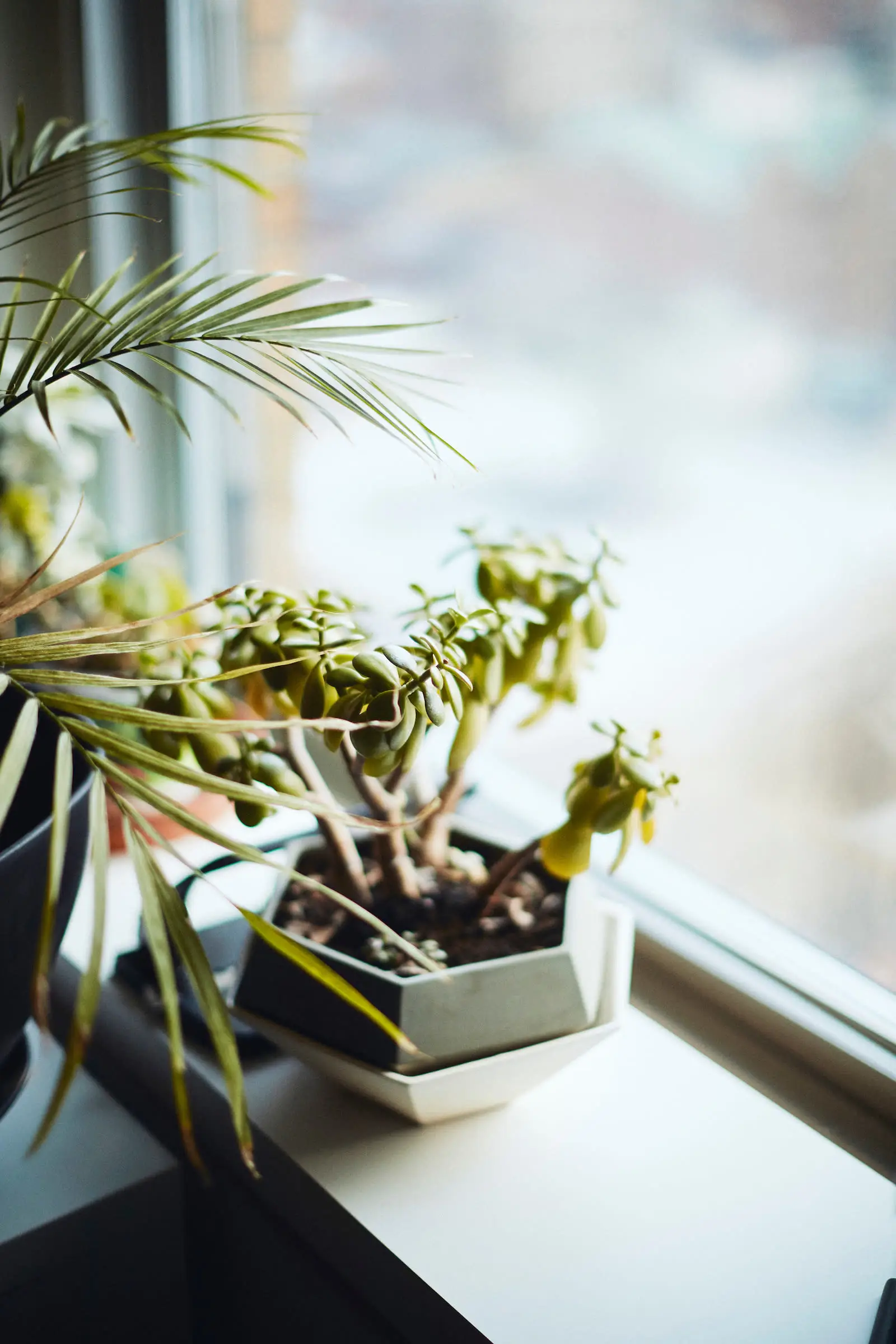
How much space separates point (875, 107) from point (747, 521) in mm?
345

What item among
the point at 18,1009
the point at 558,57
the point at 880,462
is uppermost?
the point at 558,57

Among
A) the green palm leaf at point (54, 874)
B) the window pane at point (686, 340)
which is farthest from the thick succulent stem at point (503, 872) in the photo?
the green palm leaf at point (54, 874)

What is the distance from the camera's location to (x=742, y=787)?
1006 millimetres

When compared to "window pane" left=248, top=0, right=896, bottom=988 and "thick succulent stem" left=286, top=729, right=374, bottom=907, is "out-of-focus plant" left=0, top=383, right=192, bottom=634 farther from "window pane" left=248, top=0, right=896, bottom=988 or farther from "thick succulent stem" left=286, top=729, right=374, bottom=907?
"thick succulent stem" left=286, top=729, right=374, bottom=907

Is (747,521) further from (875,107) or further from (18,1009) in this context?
(18,1009)

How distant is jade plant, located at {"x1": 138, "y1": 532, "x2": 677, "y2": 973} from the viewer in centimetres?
53

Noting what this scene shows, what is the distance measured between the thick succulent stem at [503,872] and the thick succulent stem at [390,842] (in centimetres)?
5

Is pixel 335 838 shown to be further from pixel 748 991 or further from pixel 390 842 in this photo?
pixel 748 991

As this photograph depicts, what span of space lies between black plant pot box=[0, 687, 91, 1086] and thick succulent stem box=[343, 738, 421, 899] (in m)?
0.18

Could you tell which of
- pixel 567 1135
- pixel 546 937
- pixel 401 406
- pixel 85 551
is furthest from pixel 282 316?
pixel 85 551

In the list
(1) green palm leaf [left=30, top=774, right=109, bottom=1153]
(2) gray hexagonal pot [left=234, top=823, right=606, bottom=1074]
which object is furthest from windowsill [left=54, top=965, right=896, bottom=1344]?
(1) green palm leaf [left=30, top=774, right=109, bottom=1153]

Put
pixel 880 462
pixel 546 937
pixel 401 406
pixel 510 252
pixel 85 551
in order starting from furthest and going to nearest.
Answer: pixel 85 551, pixel 510 252, pixel 880 462, pixel 546 937, pixel 401 406

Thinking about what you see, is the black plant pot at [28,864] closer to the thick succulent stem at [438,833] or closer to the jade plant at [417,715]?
the jade plant at [417,715]

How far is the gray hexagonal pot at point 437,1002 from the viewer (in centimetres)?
63
